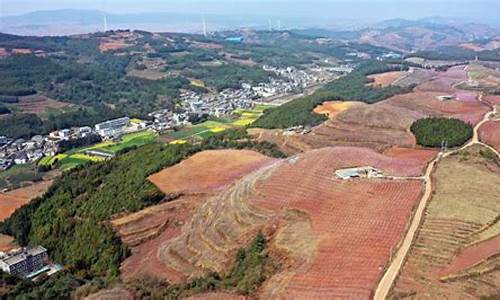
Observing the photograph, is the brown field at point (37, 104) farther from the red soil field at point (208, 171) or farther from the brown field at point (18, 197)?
the red soil field at point (208, 171)

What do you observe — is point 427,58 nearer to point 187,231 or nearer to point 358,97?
point 358,97

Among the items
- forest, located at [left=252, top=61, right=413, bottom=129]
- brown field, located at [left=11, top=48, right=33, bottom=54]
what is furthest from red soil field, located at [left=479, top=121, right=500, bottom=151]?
brown field, located at [left=11, top=48, right=33, bottom=54]

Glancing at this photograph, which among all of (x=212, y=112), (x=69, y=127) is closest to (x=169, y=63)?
(x=212, y=112)

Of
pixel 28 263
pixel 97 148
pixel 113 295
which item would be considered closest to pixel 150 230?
pixel 28 263

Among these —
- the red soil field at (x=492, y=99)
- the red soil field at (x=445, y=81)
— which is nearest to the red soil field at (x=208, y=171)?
the red soil field at (x=492, y=99)

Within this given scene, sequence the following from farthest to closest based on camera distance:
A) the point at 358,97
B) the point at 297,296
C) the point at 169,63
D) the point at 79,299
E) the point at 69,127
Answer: the point at 169,63 → the point at 358,97 → the point at 69,127 → the point at 79,299 → the point at 297,296

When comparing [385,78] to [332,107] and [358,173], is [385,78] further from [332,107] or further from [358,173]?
[358,173]
